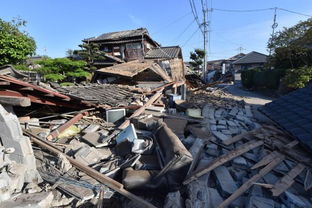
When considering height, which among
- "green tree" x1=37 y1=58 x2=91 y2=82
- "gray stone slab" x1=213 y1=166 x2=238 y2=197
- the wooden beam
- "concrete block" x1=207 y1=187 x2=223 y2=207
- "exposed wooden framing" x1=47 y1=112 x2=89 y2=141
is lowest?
"concrete block" x1=207 y1=187 x2=223 y2=207

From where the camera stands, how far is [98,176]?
3732 millimetres

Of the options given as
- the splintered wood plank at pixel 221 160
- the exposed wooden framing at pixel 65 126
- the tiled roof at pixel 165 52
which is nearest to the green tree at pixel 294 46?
the tiled roof at pixel 165 52

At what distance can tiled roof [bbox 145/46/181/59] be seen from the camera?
2287 centimetres

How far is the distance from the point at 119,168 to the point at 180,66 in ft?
48.2

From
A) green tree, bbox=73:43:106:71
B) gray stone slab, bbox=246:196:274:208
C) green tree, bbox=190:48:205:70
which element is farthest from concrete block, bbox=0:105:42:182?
green tree, bbox=190:48:205:70

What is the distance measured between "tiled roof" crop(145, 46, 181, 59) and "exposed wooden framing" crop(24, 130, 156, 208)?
19559 mm

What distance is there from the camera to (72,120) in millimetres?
5910

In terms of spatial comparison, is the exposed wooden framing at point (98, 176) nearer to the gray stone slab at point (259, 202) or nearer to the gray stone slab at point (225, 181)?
the gray stone slab at point (225, 181)

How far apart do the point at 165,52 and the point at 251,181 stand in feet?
73.5

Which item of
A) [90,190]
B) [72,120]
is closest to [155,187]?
[90,190]

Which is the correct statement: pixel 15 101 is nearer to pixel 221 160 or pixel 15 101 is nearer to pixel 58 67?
pixel 221 160

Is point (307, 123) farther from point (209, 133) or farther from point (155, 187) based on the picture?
point (155, 187)

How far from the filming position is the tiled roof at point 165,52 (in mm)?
22866

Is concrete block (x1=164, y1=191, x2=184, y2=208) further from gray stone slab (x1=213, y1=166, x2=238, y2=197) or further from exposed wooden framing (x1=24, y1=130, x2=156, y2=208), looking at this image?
gray stone slab (x1=213, y1=166, x2=238, y2=197)
